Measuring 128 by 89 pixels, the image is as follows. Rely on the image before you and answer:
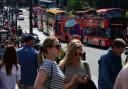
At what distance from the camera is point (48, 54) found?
6.25 meters

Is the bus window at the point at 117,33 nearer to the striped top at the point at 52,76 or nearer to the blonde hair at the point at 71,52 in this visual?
the blonde hair at the point at 71,52

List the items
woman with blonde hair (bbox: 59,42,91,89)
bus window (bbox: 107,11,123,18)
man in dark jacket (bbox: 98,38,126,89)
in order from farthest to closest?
bus window (bbox: 107,11,123,18), man in dark jacket (bbox: 98,38,126,89), woman with blonde hair (bbox: 59,42,91,89)

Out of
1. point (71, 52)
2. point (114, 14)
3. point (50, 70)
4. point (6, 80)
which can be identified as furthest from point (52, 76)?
point (114, 14)

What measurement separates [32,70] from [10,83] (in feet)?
5.25

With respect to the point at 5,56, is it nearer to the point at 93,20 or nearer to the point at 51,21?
the point at 93,20

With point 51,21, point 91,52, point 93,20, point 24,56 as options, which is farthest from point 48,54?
point 51,21

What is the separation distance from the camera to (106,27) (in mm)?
43969

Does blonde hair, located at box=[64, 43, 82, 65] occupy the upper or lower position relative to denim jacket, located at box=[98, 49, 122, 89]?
upper

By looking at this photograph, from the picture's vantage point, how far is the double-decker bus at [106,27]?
143ft

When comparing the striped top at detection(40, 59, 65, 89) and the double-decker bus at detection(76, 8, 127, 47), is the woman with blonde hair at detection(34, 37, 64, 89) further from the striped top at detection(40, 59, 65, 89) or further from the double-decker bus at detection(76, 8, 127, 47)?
the double-decker bus at detection(76, 8, 127, 47)

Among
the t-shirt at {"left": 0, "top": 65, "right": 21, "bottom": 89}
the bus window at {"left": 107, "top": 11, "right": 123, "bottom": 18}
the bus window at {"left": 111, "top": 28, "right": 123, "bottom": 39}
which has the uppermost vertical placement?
the t-shirt at {"left": 0, "top": 65, "right": 21, "bottom": 89}

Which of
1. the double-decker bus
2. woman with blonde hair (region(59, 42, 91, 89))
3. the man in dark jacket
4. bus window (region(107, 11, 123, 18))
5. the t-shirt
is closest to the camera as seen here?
woman with blonde hair (region(59, 42, 91, 89))

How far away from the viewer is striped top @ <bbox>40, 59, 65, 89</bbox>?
6199 mm

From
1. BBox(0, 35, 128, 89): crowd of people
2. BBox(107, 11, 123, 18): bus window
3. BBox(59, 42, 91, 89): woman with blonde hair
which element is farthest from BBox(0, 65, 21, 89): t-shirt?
BBox(107, 11, 123, 18): bus window
